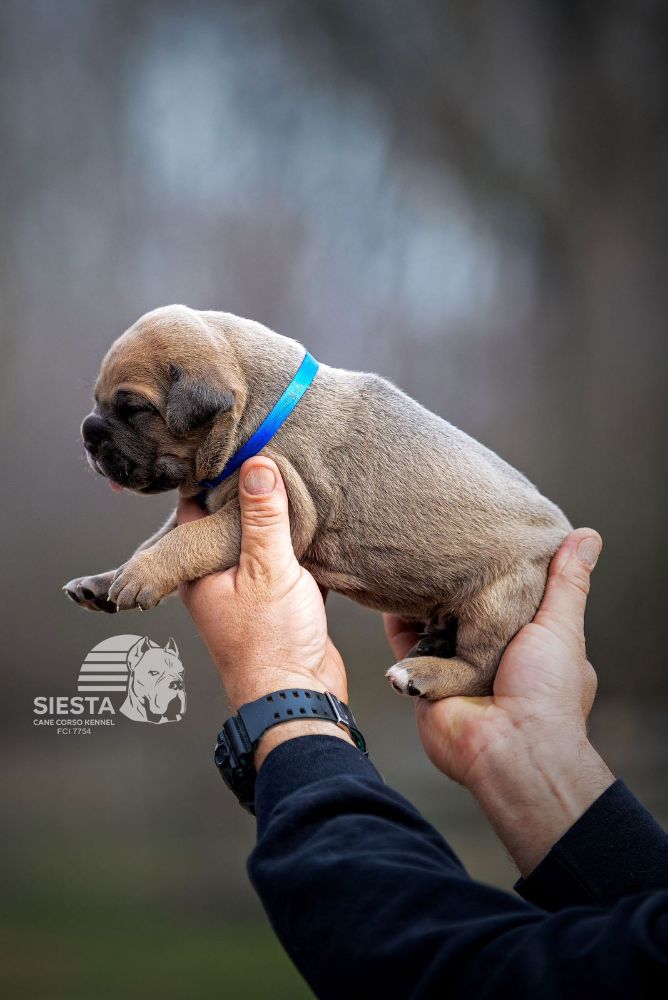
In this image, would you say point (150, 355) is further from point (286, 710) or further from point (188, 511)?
point (286, 710)

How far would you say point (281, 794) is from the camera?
58.0 inches

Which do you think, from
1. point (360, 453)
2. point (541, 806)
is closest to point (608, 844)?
point (541, 806)

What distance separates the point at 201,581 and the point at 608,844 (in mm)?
1209

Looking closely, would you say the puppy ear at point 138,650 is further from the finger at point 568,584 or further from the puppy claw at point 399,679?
the finger at point 568,584

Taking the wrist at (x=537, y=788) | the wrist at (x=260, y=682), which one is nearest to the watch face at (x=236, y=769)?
the wrist at (x=260, y=682)

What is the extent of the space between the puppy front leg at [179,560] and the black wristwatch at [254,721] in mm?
431

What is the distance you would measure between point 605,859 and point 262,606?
1.02 m

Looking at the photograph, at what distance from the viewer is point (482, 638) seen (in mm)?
2334

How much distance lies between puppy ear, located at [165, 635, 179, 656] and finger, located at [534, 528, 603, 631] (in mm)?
2339

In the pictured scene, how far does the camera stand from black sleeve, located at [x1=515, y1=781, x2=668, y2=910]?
5.97 ft

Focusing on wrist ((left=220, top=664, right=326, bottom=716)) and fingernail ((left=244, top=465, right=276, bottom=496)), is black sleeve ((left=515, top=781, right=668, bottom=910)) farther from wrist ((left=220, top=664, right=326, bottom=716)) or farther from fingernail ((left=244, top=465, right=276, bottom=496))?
fingernail ((left=244, top=465, right=276, bottom=496))

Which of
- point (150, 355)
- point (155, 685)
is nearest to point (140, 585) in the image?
point (150, 355)

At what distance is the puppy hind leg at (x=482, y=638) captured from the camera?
7.59ft

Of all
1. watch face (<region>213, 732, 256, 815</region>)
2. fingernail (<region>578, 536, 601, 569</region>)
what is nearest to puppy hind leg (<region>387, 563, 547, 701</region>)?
fingernail (<region>578, 536, 601, 569</region>)
